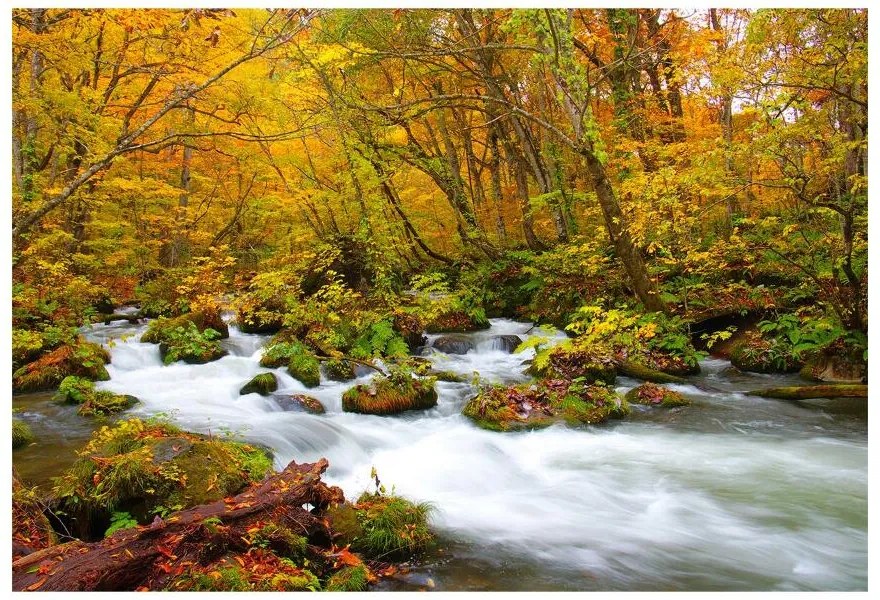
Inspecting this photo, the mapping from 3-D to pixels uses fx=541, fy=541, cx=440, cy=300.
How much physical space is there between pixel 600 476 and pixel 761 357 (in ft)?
16.4

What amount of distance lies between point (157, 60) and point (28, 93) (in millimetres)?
3944

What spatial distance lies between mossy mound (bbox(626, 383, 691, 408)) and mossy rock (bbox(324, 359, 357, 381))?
14.5ft

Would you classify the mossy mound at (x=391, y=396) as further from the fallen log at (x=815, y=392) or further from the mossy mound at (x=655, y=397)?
the fallen log at (x=815, y=392)

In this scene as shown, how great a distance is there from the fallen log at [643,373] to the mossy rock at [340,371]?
435 centimetres

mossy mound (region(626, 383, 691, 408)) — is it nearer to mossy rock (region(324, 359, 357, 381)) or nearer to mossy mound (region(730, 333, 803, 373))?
mossy mound (region(730, 333, 803, 373))

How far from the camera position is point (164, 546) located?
3.05m

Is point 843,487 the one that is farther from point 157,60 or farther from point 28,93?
point 157,60

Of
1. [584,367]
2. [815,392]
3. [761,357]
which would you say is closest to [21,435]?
[584,367]

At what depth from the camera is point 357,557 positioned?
3.50 metres

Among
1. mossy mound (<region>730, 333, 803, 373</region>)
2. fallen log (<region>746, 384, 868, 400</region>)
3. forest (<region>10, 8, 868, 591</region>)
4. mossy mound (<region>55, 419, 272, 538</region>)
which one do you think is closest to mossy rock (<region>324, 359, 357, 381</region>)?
forest (<region>10, 8, 868, 591</region>)

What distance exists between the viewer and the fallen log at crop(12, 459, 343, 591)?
2803 mm
